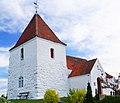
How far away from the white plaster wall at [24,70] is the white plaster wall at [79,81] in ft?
18.9

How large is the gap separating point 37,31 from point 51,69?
5013mm

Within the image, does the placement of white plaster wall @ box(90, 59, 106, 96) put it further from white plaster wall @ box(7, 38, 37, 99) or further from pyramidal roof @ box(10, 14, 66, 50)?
white plaster wall @ box(7, 38, 37, 99)

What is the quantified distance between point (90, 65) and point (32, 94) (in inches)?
317

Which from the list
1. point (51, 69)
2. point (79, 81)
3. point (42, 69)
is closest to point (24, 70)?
point (42, 69)

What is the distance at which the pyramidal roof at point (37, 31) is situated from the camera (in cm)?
2887

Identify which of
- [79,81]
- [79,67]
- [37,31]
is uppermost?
[37,31]

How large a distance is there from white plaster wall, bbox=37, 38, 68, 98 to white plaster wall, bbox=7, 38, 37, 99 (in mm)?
619

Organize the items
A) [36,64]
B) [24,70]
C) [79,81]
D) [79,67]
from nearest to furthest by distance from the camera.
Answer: [36,64] → [24,70] → [79,81] → [79,67]

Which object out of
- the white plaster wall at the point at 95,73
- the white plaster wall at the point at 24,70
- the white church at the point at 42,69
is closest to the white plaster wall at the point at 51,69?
the white church at the point at 42,69

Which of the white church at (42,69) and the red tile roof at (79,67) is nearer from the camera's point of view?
the white church at (42,69)

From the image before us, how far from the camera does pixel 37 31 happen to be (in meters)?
28.7

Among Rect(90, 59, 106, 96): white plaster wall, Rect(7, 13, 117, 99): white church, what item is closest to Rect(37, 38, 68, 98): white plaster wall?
Rect(7, 13, 117, 99): white church

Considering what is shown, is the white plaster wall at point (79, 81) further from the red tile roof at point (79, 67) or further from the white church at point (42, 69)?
the red tile roof at point (79, 67)

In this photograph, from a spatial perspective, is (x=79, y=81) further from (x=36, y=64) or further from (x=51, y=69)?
(x=36, y=64)
